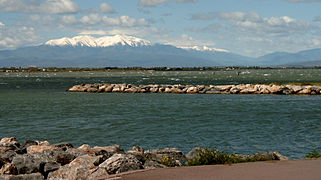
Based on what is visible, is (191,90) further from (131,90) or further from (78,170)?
(78,170)

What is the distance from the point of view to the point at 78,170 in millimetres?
12109

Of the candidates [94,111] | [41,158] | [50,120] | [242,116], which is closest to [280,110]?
[242,116]

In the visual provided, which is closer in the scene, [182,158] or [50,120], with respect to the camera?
[182,158]

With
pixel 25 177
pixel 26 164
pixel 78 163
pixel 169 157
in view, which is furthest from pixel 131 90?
pixel 25 177

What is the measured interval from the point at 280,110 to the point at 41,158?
28153 mm

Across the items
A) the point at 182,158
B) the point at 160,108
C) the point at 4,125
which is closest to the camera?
the point at 182,158

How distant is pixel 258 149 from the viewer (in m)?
20.3

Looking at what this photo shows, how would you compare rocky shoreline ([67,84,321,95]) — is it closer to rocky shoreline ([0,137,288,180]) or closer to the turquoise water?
the turquoise water

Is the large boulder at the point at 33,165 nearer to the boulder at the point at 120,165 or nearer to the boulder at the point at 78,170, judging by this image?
the boulder at the point at 78,170

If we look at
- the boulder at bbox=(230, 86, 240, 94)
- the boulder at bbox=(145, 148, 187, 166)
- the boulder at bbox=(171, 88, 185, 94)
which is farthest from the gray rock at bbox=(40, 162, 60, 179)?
the boulder at bbox=(171, 88, 185, 94)

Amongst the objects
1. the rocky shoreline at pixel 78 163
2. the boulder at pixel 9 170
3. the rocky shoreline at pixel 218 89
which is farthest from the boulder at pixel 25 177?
the rocky shoreline at pixel 218 89

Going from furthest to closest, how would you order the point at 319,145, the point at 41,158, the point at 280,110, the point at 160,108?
the point at 160,108 → the point at 280,110 → the point at 319,145 → the point at 41,158

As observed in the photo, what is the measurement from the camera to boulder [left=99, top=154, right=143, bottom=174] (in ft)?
37.7

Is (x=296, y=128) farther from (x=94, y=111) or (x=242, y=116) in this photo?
(x=94, y=111)
